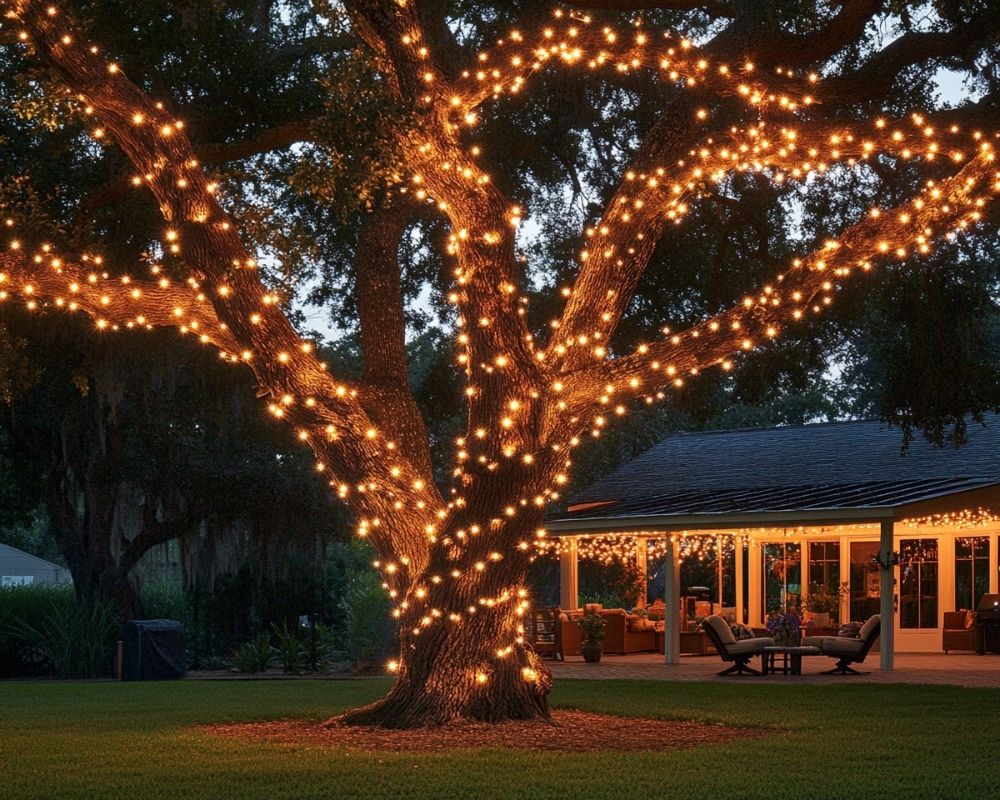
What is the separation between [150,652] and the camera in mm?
21062

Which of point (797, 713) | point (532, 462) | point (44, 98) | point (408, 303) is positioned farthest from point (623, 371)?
point (408, 303)

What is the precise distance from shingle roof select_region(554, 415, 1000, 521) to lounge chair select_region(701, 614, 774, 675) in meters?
1.92

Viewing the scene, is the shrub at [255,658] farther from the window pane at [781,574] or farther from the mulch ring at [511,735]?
the mulch ring at [511,735]

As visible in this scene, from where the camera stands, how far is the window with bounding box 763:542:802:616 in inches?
1003

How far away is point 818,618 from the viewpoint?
76.8 ft

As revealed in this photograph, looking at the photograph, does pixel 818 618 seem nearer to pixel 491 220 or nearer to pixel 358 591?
pixel 358 591

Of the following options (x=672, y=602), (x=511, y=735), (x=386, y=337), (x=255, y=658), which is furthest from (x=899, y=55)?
(x=255, y=658)

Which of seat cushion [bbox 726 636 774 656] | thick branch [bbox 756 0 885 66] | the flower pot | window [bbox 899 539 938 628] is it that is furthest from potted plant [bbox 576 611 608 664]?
thick branch [bbox 756 0 885 66]

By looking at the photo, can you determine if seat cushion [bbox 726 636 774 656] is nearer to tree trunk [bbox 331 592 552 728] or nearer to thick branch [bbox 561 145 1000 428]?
tree trunk [bbox 331 592 552 728]

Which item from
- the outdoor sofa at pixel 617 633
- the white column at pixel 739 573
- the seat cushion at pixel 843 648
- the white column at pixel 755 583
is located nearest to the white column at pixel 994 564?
the white column at pixel 755 583

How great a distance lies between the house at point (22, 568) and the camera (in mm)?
48031

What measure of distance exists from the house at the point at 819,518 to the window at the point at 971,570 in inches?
0.7

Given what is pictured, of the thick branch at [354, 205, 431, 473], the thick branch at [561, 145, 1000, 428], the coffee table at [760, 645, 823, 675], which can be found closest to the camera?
the thick branch at [561, 145, 1000, 428]

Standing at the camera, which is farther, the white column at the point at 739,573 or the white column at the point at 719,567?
the white column at the point at 739,573
